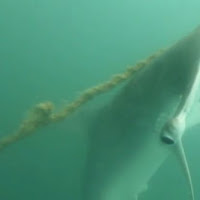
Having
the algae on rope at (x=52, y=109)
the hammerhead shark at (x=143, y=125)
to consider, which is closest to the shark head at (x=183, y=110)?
the hammerhead shark at (x=143, y=125)

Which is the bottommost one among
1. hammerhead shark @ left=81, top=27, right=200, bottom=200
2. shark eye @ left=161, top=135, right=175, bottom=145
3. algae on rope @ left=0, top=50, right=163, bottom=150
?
shark eye @ left=161, top=135, right=175, bottom=145

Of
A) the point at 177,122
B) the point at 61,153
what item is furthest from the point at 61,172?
the point at 177,122

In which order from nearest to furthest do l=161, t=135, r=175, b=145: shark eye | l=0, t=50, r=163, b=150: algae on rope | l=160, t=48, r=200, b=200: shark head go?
l=160, t=48, r=200, b=200: shark head < l=161, t=135, r=175, b=145: shark eye < l=0, t=50, r=163, b=150: algae on rope

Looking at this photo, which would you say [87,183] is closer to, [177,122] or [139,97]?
[139,97]

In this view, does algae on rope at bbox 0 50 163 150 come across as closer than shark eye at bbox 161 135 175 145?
No

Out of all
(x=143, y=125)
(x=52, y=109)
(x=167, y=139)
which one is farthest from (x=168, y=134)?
(x=52, y=109)

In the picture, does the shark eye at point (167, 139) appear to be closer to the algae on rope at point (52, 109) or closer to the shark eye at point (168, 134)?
the shark eye at point (168, 134)

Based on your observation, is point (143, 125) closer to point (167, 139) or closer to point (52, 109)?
point (167, 139)

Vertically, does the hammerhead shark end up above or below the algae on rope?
below

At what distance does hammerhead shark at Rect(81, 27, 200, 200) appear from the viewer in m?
2.04

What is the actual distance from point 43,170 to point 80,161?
3.27 ft

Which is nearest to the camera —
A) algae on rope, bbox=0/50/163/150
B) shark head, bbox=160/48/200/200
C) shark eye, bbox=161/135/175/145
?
shark head, bbox=160/48/200/200

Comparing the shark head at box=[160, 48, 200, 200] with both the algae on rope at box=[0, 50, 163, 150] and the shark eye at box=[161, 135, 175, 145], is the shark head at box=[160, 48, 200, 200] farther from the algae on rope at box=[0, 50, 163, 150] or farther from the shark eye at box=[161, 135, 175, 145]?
the algae on rope at box=[0, 50, 163, 150]

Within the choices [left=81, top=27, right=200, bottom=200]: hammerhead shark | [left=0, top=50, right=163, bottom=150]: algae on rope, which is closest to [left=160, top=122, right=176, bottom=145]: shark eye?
[left=81, top=27, right=200, bottom=200]: hammerhead shark
